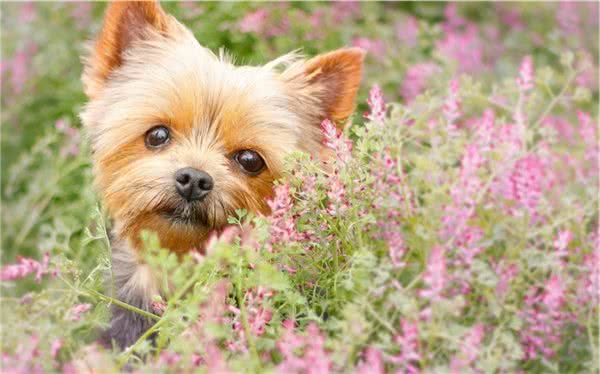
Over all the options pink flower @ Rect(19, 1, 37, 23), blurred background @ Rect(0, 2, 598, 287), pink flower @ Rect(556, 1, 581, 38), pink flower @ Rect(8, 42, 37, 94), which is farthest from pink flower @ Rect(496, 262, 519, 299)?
pink flower @ Rect(19, 1, 37, 23)

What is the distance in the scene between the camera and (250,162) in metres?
3.07

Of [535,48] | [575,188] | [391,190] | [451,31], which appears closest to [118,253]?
[391,190]

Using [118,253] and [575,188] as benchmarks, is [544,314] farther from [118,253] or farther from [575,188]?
[118,253]

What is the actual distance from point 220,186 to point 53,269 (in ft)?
3.03

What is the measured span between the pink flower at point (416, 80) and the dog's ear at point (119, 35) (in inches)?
69.2

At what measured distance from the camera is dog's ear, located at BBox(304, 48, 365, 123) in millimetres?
3168

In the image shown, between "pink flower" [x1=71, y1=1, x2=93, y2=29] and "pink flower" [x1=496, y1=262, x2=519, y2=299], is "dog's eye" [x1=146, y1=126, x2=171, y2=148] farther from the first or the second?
"pink flower" [x1=71, y1=1, x2=93, y2=29]

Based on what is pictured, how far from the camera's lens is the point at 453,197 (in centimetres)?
205

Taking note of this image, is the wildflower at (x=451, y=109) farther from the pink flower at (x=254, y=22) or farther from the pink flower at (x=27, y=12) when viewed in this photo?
the pink flower at (x=27, y=12)

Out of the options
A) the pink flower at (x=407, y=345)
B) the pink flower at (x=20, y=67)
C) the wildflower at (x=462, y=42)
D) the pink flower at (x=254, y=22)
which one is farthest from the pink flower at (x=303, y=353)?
the pink flower at (x=20, y=67)

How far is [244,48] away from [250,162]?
64.1 inches

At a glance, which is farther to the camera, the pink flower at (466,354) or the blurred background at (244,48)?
the blurred background at (244,48)

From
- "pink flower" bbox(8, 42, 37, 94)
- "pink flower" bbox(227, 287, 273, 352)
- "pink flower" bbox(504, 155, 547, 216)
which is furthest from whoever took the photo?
"pink flower" bbox(8, 42, 37, 94)

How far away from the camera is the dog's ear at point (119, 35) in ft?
10.6
